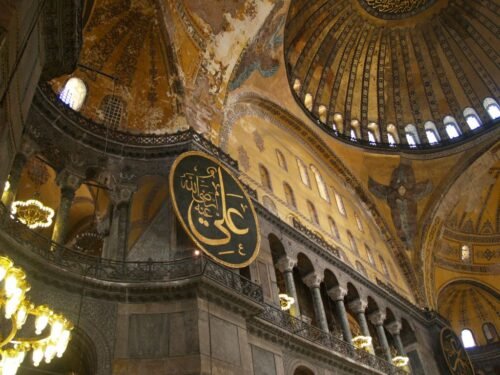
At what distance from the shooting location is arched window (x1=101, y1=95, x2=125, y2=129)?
9.76 m

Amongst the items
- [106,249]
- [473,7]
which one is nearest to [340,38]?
[473,7]

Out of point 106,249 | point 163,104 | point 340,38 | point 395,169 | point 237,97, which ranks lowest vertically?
point 106,249

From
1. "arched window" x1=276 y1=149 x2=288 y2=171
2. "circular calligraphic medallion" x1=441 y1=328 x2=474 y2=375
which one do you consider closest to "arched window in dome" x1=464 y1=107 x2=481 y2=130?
"circular calligraphic medallion" x1=441 y1=328 x2=474 y2=375

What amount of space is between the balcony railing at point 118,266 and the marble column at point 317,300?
10.3ft

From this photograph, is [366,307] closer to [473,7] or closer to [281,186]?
[281,186]

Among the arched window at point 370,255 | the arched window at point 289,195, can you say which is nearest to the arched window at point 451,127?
the arched window at point 370,255

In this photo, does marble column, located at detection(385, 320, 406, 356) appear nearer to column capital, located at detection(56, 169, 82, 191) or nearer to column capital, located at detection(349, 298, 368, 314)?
column capital, located at detection(349, 298, 368, 314)

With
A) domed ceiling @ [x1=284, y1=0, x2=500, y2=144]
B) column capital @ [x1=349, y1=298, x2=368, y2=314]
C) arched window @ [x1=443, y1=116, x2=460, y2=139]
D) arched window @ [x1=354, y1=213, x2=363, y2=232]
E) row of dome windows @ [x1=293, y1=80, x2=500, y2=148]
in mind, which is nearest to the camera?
column capital @ [x1=349, y1=298, x2=368, y2=314]

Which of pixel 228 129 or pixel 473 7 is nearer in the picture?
pixel 228 129

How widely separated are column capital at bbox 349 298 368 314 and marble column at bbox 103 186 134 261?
749 cm

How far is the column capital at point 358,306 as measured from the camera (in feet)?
43.6

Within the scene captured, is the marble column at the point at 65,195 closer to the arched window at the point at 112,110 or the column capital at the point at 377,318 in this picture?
the arched window at the point at 112,110

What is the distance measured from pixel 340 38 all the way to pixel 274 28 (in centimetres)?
619

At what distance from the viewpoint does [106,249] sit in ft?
27.7
